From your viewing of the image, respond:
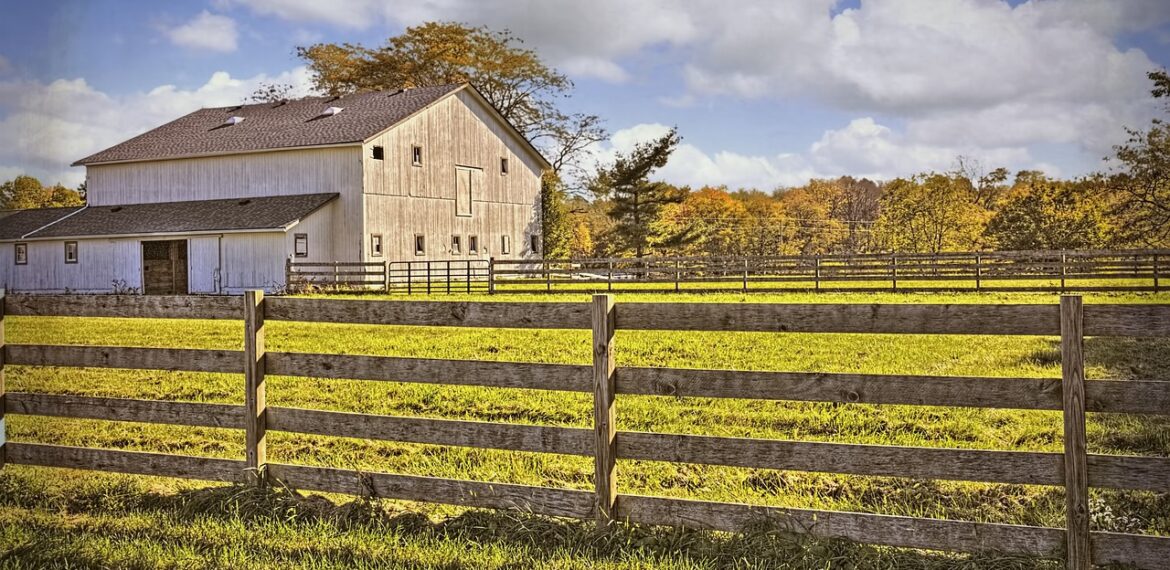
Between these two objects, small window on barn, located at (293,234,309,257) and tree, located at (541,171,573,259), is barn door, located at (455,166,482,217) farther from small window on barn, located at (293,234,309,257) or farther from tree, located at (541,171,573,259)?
tree, located at (541,171,573,259)

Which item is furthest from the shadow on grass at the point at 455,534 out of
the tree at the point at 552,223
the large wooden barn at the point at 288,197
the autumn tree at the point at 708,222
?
the autumn tree at the point at 708,222

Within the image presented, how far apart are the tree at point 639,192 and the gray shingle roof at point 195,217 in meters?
22.7

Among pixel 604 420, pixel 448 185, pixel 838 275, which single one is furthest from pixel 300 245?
pixel 604 420

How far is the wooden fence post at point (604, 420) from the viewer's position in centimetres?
530

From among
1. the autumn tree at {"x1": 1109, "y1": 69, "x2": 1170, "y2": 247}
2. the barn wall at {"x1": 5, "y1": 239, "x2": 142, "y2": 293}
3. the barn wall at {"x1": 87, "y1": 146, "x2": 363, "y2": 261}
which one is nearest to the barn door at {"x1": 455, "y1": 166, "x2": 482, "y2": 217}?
the barn wall at {"x1": 87, "y1": 146, "x2": 363, "y2": 261}

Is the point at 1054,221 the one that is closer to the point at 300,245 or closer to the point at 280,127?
the point at 300,245

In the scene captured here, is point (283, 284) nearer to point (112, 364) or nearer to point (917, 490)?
point (112, 364)

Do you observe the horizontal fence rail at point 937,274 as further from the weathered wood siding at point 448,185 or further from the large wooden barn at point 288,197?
the large wooden barn at point 288,197

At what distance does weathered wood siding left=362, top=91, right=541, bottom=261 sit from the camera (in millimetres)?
36406

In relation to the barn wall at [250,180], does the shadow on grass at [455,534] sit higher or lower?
lower

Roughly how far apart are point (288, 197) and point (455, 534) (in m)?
33.4

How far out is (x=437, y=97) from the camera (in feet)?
128

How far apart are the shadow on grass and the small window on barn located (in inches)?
1110

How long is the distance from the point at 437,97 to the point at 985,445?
111ft
